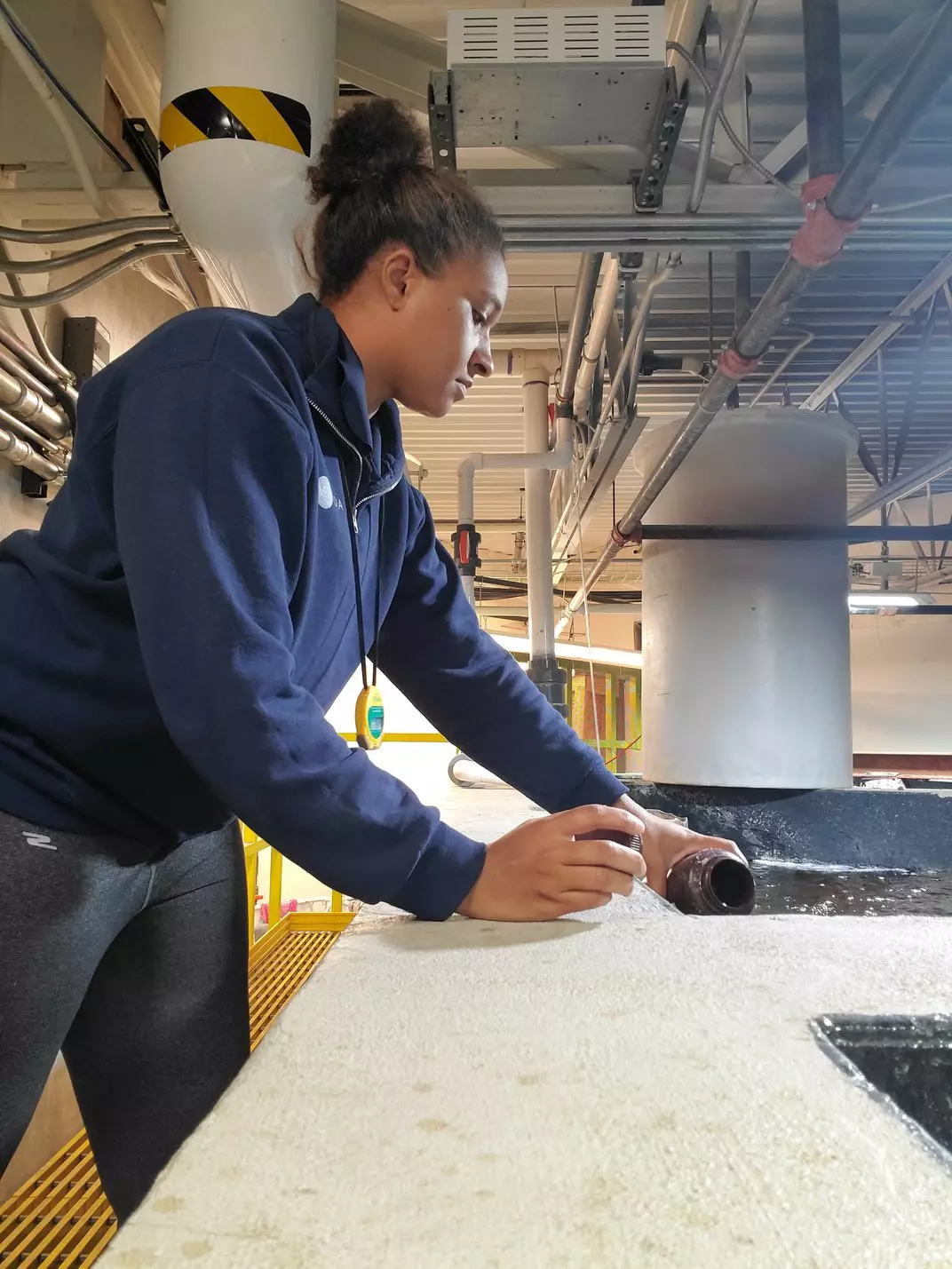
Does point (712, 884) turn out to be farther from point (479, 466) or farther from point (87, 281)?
point (479, 466)

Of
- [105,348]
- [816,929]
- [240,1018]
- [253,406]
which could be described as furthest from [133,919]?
[105,348]

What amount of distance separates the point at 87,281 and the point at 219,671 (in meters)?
1.47

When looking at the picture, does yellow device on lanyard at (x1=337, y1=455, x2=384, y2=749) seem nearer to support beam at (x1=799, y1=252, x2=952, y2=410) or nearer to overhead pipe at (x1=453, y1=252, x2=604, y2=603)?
support beam at (x1=799, y1=252, x2=952, y2=410)

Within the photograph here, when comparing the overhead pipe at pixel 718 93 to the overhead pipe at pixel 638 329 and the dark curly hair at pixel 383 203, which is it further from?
the dark curly hair at pixel 383 203

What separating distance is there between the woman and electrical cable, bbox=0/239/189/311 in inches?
36.8

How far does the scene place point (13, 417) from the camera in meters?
1.62

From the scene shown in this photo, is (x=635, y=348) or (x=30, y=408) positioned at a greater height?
(x=635, y=348)

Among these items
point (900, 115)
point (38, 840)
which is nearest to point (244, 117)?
point (900, 115)

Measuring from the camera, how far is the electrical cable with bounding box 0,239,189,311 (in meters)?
1.59

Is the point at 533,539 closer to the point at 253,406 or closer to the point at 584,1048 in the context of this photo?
the point at 253,406

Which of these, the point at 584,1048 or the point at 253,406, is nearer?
the point at 584,1048

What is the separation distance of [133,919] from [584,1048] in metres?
0.50

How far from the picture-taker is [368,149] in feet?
2.74

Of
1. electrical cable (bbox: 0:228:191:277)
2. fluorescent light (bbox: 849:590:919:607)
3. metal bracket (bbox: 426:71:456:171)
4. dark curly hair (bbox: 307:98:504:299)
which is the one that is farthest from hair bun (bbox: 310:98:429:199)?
fluorescent light (bbox: 849:590:919:607)
